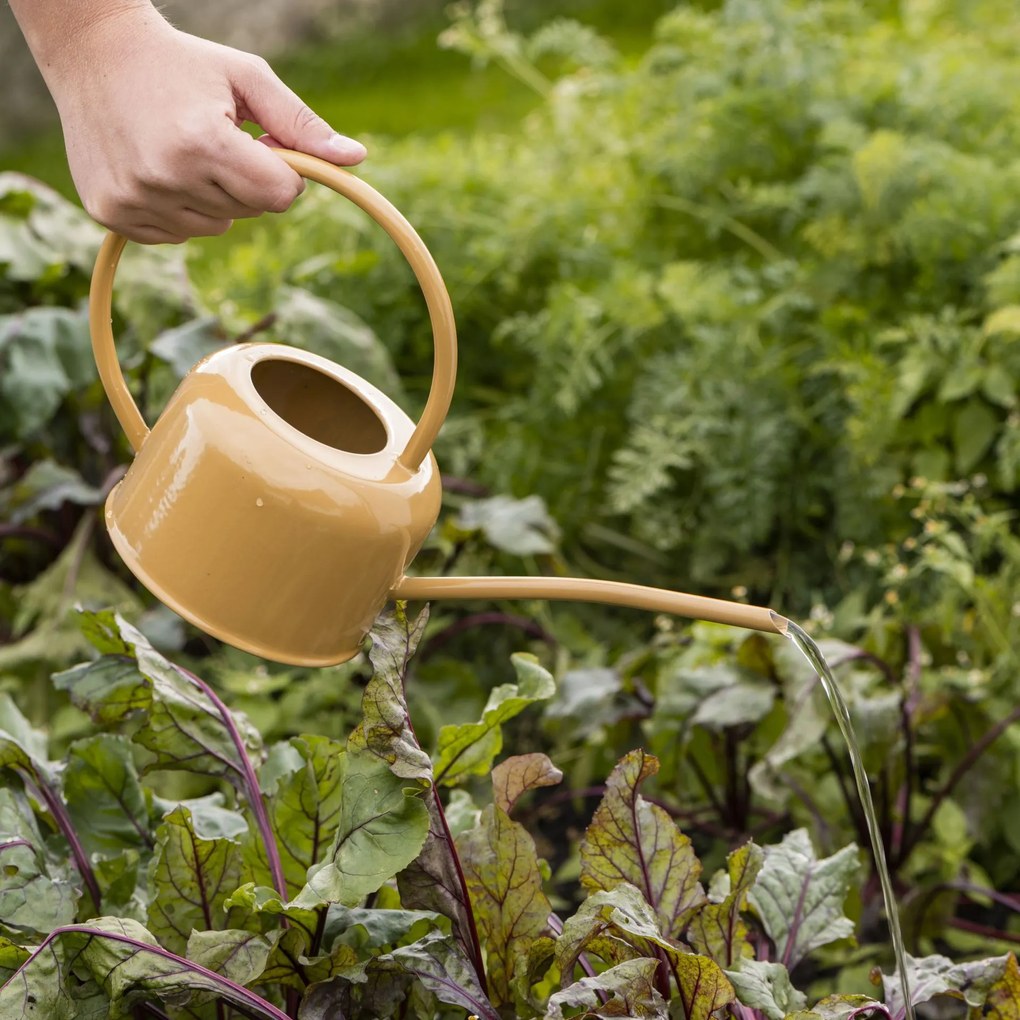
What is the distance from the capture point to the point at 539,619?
275cm

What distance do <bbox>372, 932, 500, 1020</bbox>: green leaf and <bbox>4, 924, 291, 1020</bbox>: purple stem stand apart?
0.11 metres

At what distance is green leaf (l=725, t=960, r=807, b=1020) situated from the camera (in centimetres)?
121

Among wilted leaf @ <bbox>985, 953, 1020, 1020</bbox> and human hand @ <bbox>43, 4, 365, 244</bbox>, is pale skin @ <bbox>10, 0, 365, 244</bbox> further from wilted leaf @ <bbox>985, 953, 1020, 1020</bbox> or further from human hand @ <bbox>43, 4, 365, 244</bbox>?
wilted leaf @ <bbox>985, 953, 1020, 1020</bbox>

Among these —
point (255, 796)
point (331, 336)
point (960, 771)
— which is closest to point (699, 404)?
point (331, 336)

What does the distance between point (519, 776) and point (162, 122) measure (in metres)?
0.70

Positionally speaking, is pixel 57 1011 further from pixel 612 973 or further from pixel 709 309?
pixel 709 309

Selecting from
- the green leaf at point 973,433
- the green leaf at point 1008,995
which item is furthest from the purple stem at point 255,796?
the green leaf at point 973,433

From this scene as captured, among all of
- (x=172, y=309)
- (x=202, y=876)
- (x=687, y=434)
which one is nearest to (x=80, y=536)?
(x=172, y=309)

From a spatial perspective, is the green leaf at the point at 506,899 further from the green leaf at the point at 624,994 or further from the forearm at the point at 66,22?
the forearm at the point at 66,22

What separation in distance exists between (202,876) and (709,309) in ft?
6.13

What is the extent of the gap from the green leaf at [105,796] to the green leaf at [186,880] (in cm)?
18

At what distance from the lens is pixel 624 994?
3.72ft

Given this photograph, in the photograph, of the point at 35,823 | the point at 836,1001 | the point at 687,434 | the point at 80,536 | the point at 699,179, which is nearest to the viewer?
the point at 836,1001

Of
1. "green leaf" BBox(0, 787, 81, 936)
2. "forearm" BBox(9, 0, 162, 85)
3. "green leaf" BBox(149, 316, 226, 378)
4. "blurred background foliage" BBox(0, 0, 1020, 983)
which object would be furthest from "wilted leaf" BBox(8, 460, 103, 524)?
"forearm" BBox(9, 0, 162, 85)
